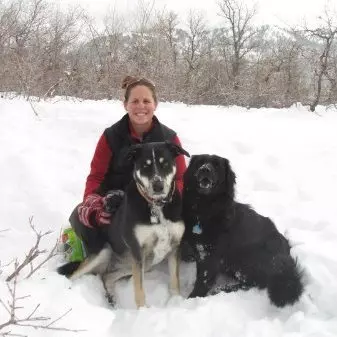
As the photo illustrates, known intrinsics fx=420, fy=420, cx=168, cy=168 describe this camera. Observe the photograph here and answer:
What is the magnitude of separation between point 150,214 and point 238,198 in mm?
1941

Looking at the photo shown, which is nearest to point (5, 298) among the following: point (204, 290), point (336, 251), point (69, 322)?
point (69, 322)

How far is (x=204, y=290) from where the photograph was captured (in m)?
3.62

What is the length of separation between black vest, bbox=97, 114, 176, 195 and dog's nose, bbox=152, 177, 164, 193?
0.72 meters

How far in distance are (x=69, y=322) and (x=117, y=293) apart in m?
1.02

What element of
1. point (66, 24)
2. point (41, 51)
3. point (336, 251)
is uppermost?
point (66, 24)

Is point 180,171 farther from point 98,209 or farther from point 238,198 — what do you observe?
point 238,198

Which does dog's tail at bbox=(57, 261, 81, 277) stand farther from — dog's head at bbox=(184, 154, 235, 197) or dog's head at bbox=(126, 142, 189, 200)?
dog's head at bbox=(184, 154, 235, 197)

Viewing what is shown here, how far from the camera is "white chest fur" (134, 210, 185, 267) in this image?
3422 mm

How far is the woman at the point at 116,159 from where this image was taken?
12.7 ft

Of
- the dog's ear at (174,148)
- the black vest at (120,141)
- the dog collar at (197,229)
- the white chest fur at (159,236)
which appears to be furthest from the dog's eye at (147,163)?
the dog collar at (197,229)

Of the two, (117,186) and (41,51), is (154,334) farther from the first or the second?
(41,51)

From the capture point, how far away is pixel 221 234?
367cm

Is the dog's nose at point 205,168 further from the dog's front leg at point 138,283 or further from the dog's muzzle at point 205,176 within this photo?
the dog's front leg at point 138,283

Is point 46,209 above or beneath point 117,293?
above
